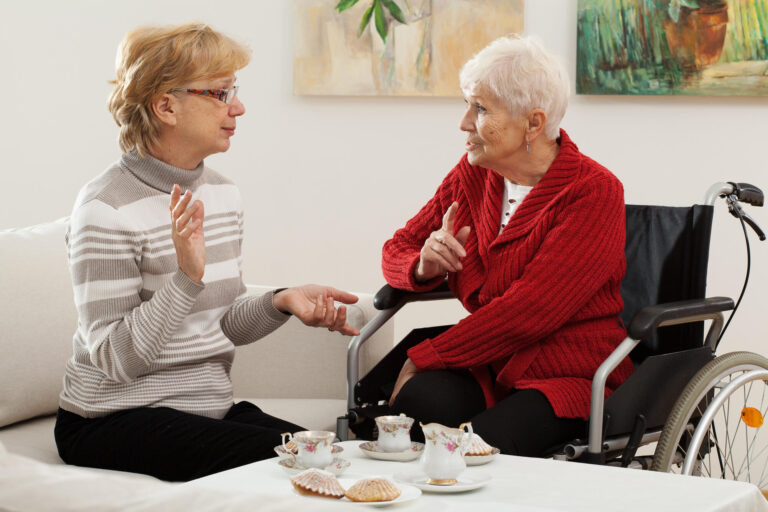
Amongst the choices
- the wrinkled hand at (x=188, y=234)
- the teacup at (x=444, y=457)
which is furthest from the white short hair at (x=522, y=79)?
the teacup at (x=444, y=457)

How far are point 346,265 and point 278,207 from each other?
1.01ft

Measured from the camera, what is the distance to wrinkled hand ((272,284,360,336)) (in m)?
2.07

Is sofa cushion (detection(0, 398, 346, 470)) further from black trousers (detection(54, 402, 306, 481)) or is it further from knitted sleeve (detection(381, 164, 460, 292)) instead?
knitted sleeve (detection(381, 164, 460, 292))

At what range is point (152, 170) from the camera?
1958mm

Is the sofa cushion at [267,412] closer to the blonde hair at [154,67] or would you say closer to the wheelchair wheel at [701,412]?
the blonde hair at [154,67]

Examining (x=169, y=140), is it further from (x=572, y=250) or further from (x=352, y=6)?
(x=352, y=6)

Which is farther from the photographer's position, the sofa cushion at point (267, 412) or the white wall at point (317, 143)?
the white wall at point (317, 143)

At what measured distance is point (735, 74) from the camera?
2.90 m

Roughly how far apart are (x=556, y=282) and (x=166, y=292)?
76cm

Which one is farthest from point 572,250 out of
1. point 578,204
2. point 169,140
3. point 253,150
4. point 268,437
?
point 253,150

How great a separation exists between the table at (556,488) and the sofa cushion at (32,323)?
986 mm

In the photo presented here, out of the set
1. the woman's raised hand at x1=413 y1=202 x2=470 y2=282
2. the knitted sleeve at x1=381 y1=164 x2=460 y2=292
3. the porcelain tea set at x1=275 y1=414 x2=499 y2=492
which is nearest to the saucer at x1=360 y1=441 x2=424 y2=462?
the porcelain tea set at x1=275 y1=414 x2=499 y2=492

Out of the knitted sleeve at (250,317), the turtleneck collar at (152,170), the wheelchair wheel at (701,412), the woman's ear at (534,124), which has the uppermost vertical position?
the woman's ear at (534,124)

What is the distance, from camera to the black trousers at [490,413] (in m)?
1.88
